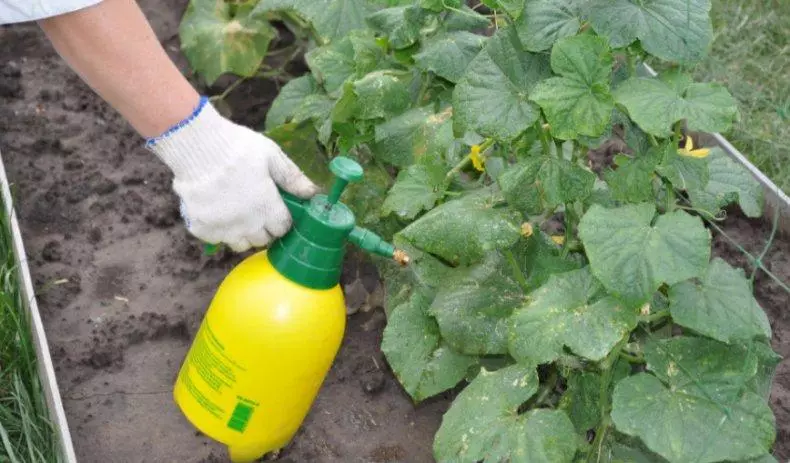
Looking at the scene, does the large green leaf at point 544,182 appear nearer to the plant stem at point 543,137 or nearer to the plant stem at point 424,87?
the plant stem at point 543,137

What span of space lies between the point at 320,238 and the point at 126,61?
48cm

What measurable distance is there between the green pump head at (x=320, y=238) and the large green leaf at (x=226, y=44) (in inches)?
51.2

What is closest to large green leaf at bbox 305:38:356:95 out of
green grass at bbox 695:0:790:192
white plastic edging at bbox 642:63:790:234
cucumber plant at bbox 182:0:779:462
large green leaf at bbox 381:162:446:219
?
cucumber plant at bbox 182:0:779:462

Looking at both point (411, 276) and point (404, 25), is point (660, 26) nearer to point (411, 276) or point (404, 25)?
point (404, 25)

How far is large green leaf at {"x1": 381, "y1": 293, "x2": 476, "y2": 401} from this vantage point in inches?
96.6

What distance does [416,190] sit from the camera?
2.53 m

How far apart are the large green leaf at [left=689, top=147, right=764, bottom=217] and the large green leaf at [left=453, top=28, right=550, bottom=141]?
43cm

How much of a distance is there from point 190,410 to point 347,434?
1.43ft

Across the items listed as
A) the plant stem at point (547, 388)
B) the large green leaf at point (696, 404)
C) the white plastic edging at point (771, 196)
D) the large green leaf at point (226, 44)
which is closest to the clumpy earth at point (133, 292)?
the white plastic edging at point (771, 196)

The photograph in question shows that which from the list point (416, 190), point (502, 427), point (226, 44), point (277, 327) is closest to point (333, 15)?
point (226, 44)

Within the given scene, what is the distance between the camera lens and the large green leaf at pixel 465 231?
2.25 m

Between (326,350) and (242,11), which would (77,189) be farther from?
(326,350)

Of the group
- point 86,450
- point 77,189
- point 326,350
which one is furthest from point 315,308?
point 77,189

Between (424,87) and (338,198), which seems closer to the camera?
(338,198)
